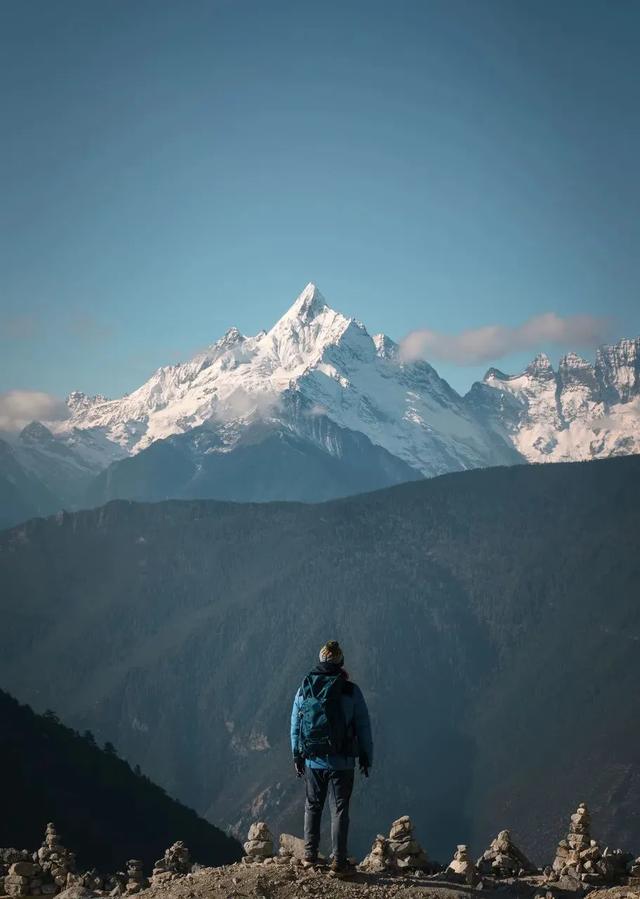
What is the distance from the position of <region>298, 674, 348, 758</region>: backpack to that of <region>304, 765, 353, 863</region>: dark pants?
23.3 inches

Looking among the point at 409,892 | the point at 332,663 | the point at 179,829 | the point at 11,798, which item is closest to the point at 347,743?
the point at 332,663

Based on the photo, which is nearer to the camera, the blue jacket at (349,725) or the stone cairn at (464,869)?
the blue jacket at (349,725)

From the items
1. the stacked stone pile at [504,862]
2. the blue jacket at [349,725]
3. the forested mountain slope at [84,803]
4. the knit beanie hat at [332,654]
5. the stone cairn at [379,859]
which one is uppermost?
the knit beanie hat at [332,654]

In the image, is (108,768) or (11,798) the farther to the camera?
(108,768)

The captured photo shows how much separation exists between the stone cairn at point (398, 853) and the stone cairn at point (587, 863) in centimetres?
297

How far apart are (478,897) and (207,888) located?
544cm

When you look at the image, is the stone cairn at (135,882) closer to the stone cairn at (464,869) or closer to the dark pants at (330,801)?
the dark pants at (330,801)

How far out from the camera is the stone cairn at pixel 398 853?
25.9 metres

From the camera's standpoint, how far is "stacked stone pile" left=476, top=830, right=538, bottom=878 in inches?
1077

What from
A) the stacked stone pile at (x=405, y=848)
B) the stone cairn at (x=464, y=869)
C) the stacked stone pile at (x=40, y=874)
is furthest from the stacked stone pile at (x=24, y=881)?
the stone cairn at (x=464, y=869)

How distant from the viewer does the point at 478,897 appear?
23406 mm

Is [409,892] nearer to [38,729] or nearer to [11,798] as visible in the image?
[11,798]

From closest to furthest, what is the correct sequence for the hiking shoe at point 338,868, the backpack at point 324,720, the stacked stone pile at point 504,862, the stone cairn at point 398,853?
the hiking shoe at point 338,868, the backpack at point 324,720, the stone cairn at point 398,853, the stacked stone pile at point 504,862

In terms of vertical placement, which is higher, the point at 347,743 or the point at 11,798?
the point at 347,743
